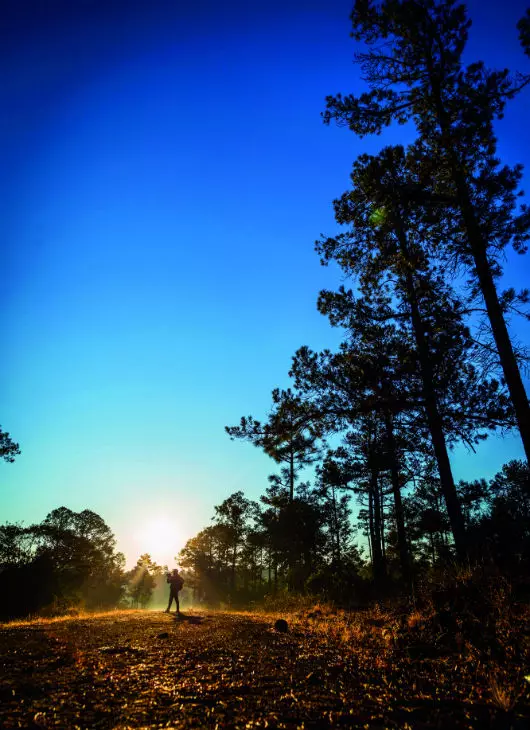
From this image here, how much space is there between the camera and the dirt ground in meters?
2.58

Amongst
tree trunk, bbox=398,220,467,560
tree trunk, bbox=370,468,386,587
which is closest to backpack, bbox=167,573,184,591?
tree trunk, bbox=370,468,386,587

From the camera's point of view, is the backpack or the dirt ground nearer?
the dirt ground

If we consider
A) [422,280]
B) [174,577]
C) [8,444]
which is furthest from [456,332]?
[8,444]

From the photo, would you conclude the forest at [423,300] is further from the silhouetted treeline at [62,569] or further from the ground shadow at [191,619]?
the silhouetted treeline at [62,569]

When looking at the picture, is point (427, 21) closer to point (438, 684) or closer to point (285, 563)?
point (438, 684)

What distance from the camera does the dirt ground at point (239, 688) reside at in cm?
258

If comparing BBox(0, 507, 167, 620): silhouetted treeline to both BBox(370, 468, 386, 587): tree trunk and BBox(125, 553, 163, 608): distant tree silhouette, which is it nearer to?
Answer: BBox(125, 553, 163, 608): distant tree silhouette

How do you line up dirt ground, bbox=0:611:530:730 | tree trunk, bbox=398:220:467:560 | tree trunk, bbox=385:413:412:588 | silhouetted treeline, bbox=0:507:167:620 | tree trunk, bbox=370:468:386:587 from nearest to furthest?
1. dirt ground, bbox=0:611:530:730
2. tree trunk, bbox=398:220:467:560
3. tree trunk, bbox=385:413:412:588
4. tree trunk, bbox=370:468:386:587
5. silhouetted treeline, bbox=0:507:167:620

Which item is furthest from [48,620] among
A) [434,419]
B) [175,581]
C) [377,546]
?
[377,546]

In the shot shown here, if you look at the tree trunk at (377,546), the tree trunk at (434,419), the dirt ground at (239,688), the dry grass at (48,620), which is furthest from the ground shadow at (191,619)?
the tree trunk at (377,546)

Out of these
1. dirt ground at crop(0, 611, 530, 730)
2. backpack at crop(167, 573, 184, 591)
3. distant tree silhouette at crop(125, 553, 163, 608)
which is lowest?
distant tree silhouette at crop(125, 553, 163, 608)

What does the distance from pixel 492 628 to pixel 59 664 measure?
5.66 metres

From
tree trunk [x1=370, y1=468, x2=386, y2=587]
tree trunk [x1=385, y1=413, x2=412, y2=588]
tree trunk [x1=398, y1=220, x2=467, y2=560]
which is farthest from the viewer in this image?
tree trunk [x1=370, y1=468, x2=386, y2=587]

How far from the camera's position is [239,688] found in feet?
10.9
